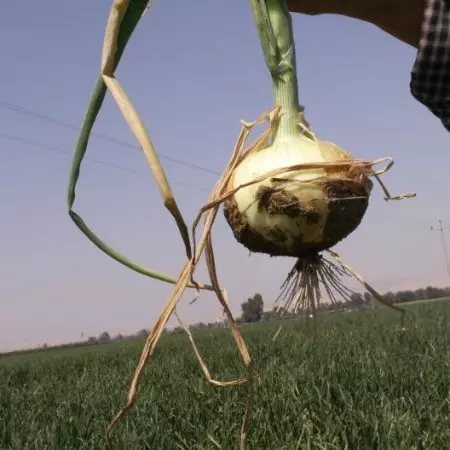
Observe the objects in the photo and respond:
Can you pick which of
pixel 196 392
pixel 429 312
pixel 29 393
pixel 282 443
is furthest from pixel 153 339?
pixel 429 312

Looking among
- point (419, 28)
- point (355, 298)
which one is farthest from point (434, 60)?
point (355, 298)

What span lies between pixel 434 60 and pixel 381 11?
15 cm

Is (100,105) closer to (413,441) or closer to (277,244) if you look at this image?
(277,244)

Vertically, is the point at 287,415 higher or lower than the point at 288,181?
lower

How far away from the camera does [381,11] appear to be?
1129 millimetres

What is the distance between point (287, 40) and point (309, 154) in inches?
6.3

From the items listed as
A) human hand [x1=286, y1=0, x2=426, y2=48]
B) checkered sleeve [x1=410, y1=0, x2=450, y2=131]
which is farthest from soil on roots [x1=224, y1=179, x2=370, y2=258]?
human hand [x1=286, y1=0, x2=426, y2=48]

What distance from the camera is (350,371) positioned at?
12.6 feet

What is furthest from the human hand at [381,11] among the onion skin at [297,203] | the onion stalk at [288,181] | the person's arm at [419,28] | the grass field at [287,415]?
the grass field at [287,415]

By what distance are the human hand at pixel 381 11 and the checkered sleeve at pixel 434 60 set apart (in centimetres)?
9

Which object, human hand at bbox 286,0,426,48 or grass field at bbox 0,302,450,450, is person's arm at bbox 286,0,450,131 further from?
grass field at bbox 0,302,450,450

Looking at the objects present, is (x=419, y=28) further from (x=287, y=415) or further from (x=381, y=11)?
(x=287, y=415)

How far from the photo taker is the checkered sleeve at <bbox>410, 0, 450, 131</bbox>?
1017 millimetres

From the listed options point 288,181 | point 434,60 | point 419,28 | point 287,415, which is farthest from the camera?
point 287,415
